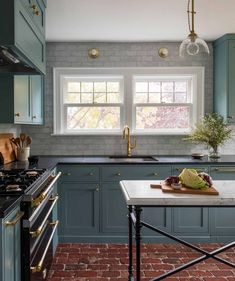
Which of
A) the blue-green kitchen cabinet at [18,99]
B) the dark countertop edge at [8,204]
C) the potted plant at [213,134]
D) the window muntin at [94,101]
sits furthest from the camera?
the window muntin at [94,101]

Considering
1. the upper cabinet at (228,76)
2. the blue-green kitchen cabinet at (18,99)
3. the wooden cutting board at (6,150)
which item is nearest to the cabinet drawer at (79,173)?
the wooden cutting board at (6,150)

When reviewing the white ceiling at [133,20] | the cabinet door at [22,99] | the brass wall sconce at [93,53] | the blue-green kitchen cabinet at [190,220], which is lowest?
the blue-green kitchen cabinet at [190,220]

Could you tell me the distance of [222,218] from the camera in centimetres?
376

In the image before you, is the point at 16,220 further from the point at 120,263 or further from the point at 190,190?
the point at 120,263

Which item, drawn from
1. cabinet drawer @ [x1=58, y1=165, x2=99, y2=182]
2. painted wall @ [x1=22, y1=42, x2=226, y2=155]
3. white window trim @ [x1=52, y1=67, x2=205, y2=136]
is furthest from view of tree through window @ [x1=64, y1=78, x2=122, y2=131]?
cabinet drawer @ [x1=58, y1=165, x2=99, y2=182]

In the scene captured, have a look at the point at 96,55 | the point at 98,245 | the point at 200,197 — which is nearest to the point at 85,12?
the point at 96,55

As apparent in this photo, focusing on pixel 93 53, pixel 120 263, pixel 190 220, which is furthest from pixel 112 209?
pixel 93 53

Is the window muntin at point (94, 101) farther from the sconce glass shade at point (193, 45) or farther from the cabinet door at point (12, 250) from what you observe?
the cabinet door at point (12, 250)

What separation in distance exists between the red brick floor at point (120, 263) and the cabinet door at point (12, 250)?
1.15 meters

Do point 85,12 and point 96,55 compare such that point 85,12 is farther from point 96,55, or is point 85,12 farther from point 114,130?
point 114,130

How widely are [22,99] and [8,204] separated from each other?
1868 mm

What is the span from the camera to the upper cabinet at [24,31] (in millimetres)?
1940

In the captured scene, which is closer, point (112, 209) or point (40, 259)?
point (40, 259)

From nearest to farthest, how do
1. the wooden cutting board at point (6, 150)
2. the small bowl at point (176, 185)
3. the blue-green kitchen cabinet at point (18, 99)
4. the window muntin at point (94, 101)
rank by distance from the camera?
1. the small bowl at point (176, 185)
2. the blue-green kitchen cabinet at point (18, 99)
3. the wooden cutting board at point (6, 150)
4. the window muntin at point (94, 101)
